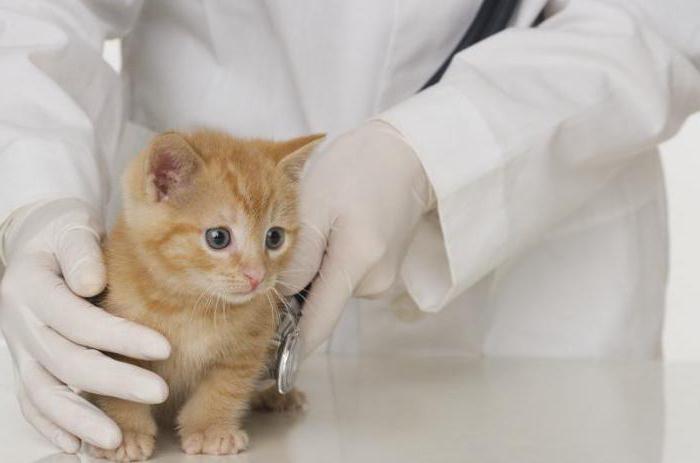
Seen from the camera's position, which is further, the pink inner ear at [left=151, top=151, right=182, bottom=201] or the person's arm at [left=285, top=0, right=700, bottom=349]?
the person's arm at [left=285, top=0, right=700, bottom=349]

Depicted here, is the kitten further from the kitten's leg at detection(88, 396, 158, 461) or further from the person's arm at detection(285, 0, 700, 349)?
the person's arm at detection(285, 0, 700, 349)

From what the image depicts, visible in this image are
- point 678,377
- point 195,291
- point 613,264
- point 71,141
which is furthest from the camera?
point 613,264

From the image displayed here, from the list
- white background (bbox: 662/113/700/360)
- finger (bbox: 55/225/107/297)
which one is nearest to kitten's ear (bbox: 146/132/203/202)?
finger (bbox: 55/225/107/297)

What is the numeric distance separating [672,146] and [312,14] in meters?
1.76

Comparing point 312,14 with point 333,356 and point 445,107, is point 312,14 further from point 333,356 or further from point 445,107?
point 333,356

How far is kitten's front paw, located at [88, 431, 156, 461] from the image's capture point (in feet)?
3.59

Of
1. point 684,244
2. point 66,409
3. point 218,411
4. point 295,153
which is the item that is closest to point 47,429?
point 66,409

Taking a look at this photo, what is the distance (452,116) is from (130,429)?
1.95ft

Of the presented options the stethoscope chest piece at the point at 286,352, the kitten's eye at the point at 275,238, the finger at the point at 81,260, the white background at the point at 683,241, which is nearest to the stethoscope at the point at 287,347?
the stethoscope chest piece at the point at 286,352

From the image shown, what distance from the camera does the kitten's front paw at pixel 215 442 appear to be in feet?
3.70

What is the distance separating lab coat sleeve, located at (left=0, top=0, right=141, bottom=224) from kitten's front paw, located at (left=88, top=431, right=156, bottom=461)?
34cm

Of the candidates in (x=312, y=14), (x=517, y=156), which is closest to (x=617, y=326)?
(x=517, y=156)

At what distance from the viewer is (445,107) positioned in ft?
4.68

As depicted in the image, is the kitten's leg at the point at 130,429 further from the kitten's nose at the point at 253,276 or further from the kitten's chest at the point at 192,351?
the kitten's nose at the point at 253,276
